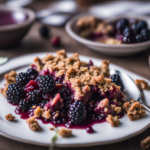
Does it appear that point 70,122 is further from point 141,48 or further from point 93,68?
point 141,48

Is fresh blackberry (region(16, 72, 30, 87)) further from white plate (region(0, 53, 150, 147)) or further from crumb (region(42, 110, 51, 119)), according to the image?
crumb (region(42, 110, 51, 119))

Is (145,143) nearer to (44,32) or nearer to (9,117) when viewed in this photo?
(9,117)

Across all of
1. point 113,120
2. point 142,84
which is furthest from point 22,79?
point 142,84

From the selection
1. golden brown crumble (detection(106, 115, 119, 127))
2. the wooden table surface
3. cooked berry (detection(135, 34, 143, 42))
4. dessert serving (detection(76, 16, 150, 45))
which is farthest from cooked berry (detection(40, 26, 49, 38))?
golden brown crumble (detection(106, 115, 119, 127))

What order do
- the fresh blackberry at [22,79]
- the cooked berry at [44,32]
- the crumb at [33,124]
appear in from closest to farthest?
the crumb at [33,124] < the fresh blackberry at [22,79] < the cooked berry at [44,32]

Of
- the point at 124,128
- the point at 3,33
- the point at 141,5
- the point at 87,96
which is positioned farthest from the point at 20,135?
the point at 141,5

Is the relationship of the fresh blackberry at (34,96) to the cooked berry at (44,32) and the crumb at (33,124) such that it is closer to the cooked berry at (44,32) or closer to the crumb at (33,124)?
the crumb at (33,124)

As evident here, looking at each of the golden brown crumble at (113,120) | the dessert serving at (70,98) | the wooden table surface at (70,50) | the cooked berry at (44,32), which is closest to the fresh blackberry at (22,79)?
the dessert serving at (70,98)
